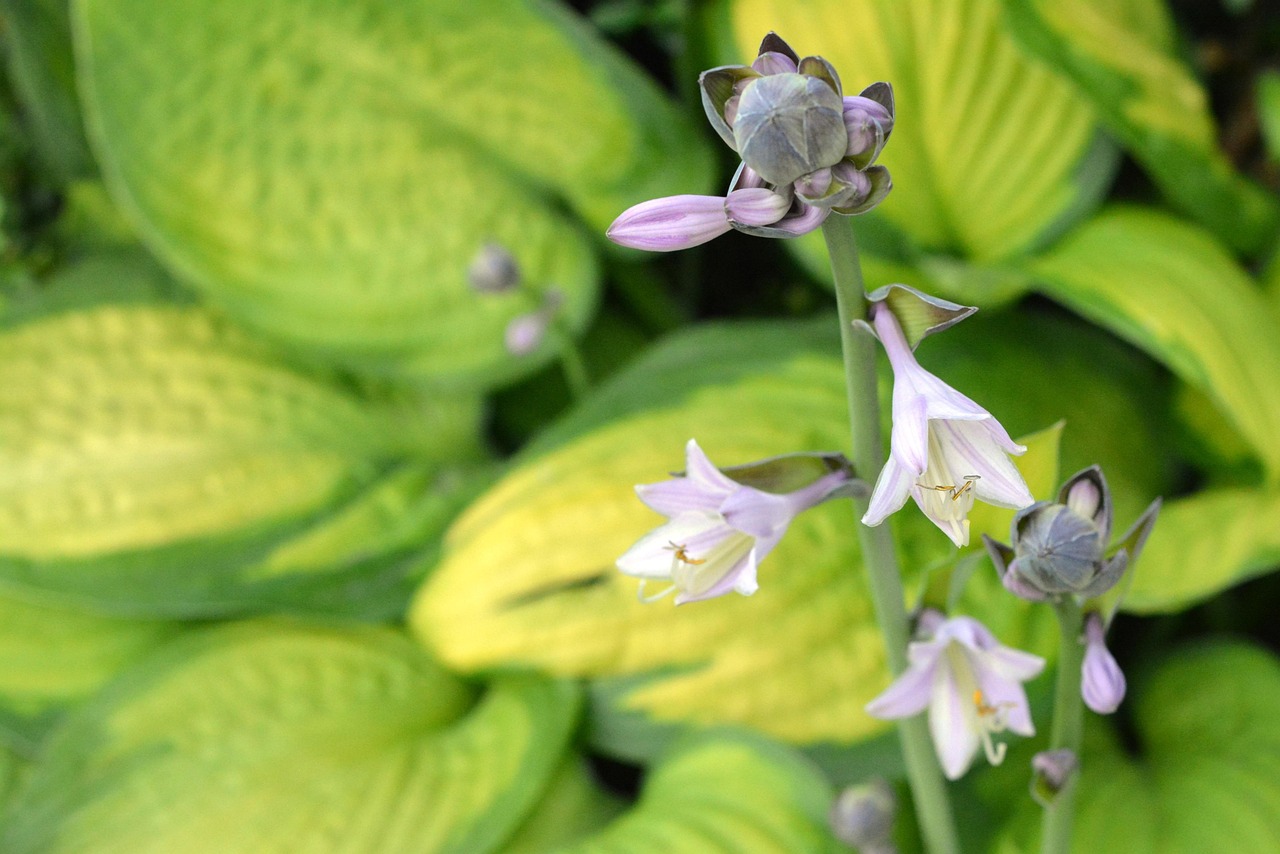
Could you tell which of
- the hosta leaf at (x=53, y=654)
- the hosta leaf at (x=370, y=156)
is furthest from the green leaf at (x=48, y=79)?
the hosta leaf at (x=53, y=654)

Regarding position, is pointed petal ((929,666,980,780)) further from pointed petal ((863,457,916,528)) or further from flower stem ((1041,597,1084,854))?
pointed petal ((863,457,916,528))

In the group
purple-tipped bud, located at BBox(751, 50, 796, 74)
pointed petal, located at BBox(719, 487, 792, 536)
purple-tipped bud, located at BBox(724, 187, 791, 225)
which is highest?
purple-tipped bud, located at BBox(751, 50, 796, 74)

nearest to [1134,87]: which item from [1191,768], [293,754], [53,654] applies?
[1191,768]

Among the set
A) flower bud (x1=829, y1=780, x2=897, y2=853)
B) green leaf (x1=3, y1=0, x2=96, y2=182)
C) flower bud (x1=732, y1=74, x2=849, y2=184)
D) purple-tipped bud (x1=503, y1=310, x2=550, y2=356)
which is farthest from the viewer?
green leaf (x1=3, y1=0, x2=96, y2=182)

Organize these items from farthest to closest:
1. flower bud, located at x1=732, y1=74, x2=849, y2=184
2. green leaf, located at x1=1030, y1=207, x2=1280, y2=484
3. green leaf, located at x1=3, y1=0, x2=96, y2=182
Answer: green leaf, located at x1=3, y1=0, x2=96, y2=182 → green leaf, located at x1=1030, y1=207, x2=1280, y2=484 → flower bud, located at x1=732, y1=74, x2=849, y2=184

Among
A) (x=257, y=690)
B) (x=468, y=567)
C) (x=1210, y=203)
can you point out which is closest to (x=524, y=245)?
(x=468, y=567)

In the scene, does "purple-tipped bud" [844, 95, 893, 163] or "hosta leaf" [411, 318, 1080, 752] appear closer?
"purple-tipped bud" [844, 95, 893, 163]

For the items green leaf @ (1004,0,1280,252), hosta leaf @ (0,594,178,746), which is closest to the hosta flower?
green leaf @ (1004,0,1280,252)

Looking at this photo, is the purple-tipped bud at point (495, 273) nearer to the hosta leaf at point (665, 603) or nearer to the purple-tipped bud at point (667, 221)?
the hosta leaf at point (665, 603)
